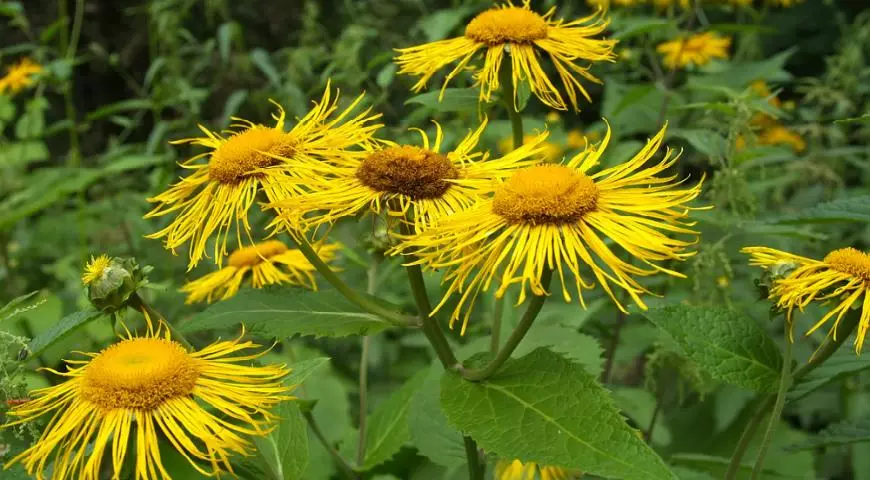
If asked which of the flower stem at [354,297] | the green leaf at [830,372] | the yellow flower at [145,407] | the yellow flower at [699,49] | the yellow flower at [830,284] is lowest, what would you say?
the yellow flower at [145,407]

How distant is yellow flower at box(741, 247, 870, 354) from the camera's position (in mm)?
937

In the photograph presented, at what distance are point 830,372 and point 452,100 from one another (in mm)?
685

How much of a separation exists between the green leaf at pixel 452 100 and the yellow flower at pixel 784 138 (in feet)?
7.61

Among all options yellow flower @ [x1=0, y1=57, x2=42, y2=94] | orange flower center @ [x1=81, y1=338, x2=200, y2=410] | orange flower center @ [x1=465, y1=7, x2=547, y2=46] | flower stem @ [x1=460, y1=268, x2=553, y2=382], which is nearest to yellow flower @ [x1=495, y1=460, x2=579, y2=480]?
flower stem @ [x1=460, y1=268, x2=553, y2=382]

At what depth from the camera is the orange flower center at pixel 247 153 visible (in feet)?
3.55

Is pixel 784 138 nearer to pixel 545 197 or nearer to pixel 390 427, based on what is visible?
pixel 390 427

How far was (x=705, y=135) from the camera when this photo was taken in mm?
1791

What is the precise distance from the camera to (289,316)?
109 cm

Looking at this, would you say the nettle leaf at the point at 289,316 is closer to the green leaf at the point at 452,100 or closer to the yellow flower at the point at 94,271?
the yellow flower at the point at 94,271

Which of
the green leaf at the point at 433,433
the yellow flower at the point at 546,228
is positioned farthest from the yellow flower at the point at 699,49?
Answer: the yellow flower at the point at 546,228

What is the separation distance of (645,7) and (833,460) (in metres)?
2.77

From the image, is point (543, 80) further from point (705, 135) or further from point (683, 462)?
point (683, 462)

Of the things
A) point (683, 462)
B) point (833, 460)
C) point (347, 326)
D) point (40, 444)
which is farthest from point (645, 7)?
point (40, 444)

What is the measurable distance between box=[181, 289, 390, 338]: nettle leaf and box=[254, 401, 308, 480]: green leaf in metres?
0.11
